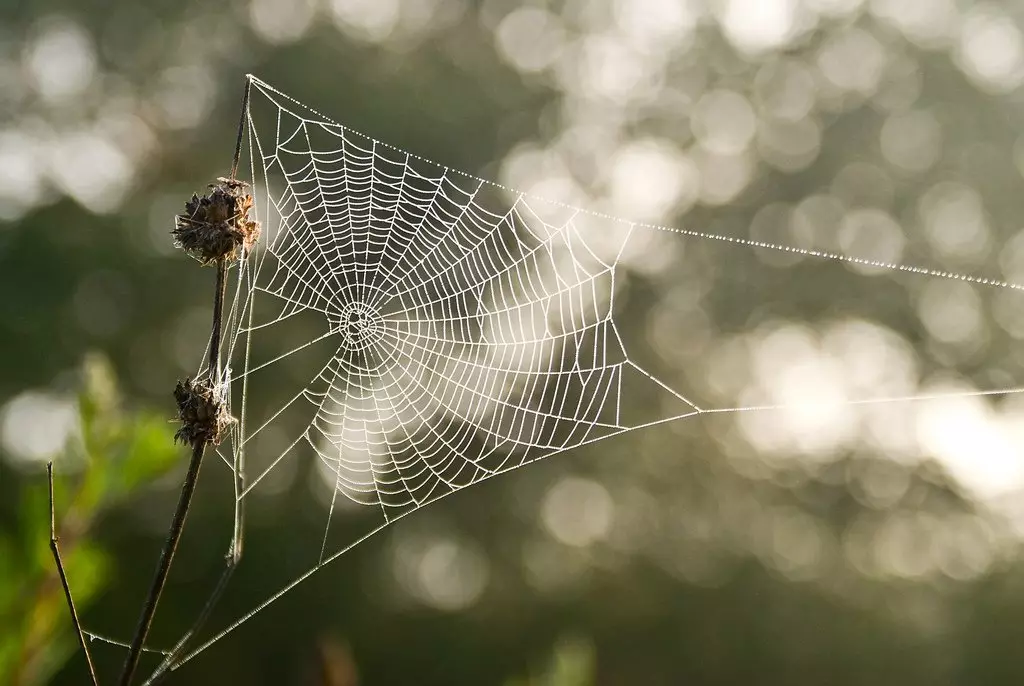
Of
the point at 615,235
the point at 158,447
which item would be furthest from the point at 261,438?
the point at 158,447

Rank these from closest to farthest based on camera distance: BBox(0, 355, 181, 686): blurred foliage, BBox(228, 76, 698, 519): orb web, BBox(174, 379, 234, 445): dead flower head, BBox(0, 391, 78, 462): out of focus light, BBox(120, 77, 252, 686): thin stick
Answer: BBox(120, 77, 252, 686): thin stick
BBox(174, 379, 234, 445): dead flower head
BBox(0, 355, 181, 686): blurred foliage
BBox(228, 76, 698, 519): orb web
BBox(0, 391, 78, 462): out of focus light

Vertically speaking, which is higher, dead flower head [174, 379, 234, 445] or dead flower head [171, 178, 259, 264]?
dead flower head [171, 178, 259, 264]

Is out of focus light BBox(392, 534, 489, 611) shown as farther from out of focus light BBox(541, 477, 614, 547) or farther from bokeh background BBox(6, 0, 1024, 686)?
out of focus light BBox(541, 477, 614, 547)

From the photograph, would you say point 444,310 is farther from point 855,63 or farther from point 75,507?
point 855,63

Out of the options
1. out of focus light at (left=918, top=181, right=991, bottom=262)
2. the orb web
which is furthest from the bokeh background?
the orb web

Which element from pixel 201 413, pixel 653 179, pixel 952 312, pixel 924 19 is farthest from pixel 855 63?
pixel 201 413

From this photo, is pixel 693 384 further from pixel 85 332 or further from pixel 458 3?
pixel 85 332
